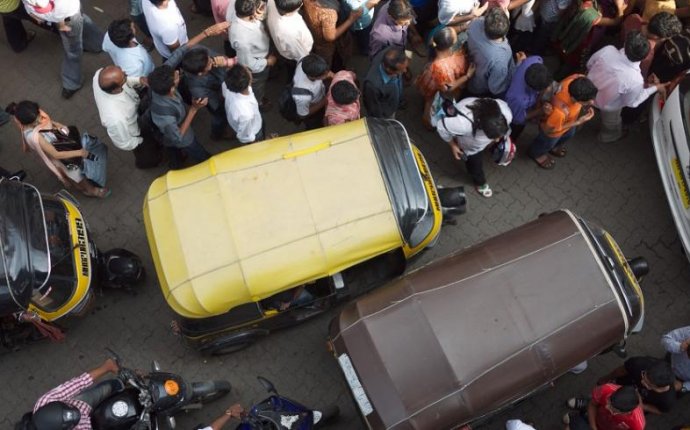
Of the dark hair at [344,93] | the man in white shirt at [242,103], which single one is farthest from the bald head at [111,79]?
the dark hair at [344,93]

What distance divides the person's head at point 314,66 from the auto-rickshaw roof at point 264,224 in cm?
85

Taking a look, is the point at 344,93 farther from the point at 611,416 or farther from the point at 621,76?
the point at 611,416

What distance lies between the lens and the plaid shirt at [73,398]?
4.73 meters

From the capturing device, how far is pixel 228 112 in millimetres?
5785

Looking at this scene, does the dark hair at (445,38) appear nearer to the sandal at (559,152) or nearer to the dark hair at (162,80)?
the sandal at (559,152)

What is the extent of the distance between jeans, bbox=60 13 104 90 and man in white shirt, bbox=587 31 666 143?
541cm

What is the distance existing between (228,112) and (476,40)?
2.41 metres

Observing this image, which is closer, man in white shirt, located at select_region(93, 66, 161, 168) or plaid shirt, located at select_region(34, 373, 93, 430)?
plaid shirt, located at select_region(34, 373, 93, 430)

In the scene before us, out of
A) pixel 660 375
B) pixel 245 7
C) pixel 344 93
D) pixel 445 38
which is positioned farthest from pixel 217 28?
pixel 660 375

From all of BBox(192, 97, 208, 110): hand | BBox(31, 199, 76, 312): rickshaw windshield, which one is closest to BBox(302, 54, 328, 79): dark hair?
BBox(192, 97, 208, 110): hand

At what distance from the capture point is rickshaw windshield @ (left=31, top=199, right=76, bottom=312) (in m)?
5.32

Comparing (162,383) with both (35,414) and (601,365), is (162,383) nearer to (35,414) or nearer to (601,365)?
(35,414)

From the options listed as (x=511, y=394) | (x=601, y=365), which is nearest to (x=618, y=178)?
(x=601, y=365)

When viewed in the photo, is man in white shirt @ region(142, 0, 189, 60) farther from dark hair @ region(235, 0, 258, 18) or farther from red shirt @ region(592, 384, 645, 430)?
red shirt @ region(592, 384, 645, 430)
